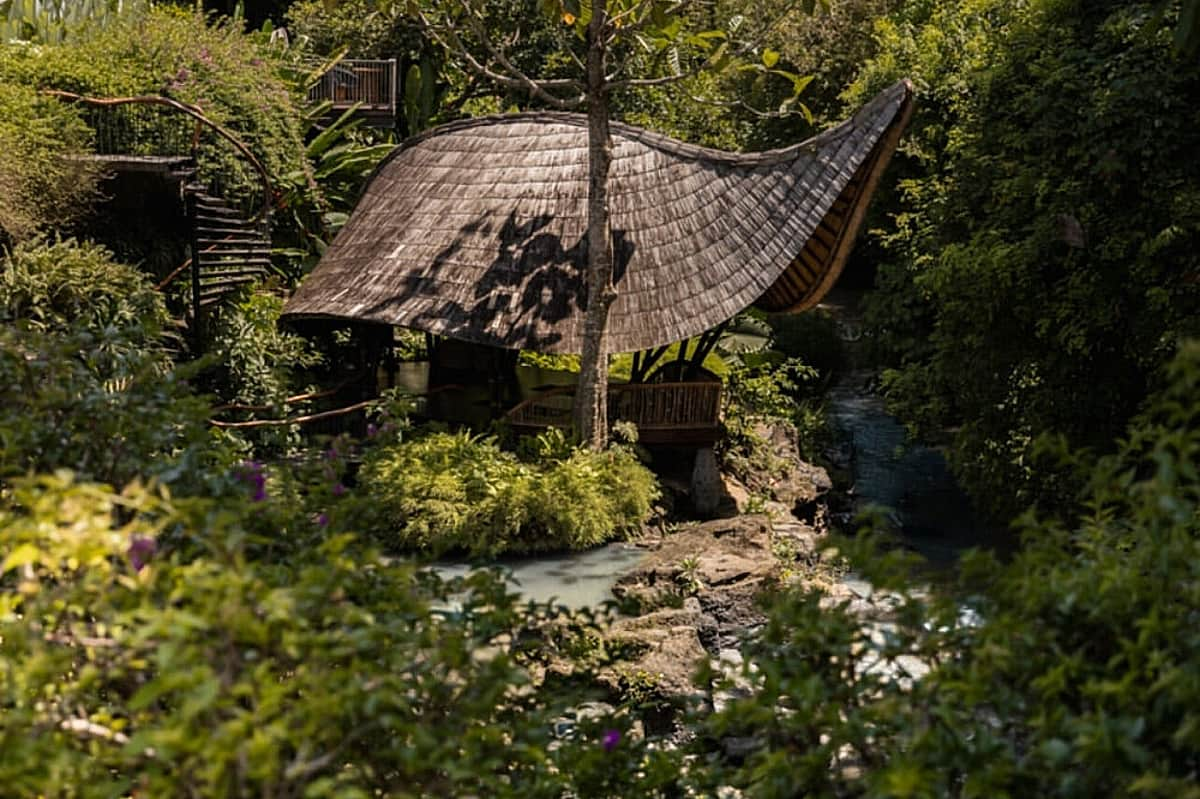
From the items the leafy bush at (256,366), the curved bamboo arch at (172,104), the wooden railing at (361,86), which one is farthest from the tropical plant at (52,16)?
the leafy bush at (256,366)

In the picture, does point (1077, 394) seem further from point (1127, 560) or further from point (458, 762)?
point (458, 762)

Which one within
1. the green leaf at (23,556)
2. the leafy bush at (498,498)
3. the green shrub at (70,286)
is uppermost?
the green shrub at (70,286)

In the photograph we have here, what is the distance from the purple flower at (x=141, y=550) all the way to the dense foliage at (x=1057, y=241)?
8.70 metres

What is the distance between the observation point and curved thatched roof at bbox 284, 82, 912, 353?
12.2 meters

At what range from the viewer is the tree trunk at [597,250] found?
11.8 m

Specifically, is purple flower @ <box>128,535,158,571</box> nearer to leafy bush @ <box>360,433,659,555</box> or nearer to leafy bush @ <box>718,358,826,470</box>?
leafy bush @ <box>360,433,659,555</box>

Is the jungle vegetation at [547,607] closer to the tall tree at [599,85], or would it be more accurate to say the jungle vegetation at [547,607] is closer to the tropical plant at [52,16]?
the tall tree at [599,85]

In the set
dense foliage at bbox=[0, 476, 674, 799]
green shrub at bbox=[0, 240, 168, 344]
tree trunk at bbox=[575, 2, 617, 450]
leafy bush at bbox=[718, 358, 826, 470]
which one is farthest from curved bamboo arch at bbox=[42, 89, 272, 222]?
dense foliage at bbox=[0, 476, 674, 799]

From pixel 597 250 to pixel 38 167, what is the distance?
524 cm

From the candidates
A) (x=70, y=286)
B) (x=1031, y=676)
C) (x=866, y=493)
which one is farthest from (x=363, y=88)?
(x=1031, y=676)

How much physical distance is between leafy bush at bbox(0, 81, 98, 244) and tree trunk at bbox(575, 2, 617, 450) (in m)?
4.85

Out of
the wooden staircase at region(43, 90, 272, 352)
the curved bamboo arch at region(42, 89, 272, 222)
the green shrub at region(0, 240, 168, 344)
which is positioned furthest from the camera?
the curved bamboo arch at region(42, 89, 272, 222)

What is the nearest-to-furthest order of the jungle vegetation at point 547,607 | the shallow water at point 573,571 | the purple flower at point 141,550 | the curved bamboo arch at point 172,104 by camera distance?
the jungle vegetation at point 547,607, the purple flower at point 141,550, the shallow water at point 573,571, the curved bamboo arch at point 172,104

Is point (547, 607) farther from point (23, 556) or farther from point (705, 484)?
point (705, 484)
